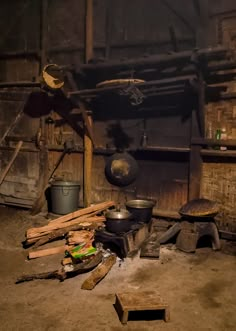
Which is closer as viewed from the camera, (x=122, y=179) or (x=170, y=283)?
(x=170, y=283)

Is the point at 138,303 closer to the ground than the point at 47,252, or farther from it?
farther from it

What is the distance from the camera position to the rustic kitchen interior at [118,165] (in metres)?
5.65

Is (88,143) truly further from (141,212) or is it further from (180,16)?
(180,16)

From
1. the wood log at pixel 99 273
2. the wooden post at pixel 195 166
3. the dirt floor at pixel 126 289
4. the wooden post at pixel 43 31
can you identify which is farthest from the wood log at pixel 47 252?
the wooden post at pixel 43 31

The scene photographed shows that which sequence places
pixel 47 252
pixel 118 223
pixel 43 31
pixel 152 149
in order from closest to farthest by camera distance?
pixel 118 223 < pixel 47 252 < pixel 152 149 < pixel 43 31

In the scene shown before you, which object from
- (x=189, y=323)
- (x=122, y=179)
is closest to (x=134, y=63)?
(x=122, y=179)

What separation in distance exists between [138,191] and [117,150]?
1268 mm

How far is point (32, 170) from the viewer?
10.9 meters

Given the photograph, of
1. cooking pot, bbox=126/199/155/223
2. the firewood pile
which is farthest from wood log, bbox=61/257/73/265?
cooking pot, bbox=126/199/155/223

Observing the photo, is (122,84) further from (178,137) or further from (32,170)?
(32,170)

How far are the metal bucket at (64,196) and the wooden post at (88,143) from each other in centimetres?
33

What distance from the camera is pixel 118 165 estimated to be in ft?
31.2

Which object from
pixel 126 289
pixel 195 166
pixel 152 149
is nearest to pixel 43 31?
pixel 152 149

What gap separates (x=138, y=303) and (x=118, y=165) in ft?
16.3
